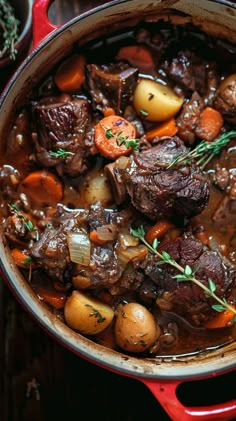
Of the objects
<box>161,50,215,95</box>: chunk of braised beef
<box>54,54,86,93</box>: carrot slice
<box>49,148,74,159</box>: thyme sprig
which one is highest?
<box>54,54,86,93</box>: carrot slice

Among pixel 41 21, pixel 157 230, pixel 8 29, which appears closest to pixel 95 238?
pixel 157 230

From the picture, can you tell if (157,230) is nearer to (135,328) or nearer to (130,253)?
(130,253)

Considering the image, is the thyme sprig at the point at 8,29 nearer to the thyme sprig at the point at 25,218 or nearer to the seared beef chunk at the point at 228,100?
the thyme sprig at the point at 25,218

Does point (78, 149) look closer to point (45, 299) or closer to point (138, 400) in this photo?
point (45, 299)

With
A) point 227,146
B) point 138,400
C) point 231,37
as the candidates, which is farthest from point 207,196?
point 138,400

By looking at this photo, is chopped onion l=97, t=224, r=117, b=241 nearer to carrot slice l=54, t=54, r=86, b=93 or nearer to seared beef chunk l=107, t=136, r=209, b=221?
seared beef chunk l=107, t=136, r=209, b=221

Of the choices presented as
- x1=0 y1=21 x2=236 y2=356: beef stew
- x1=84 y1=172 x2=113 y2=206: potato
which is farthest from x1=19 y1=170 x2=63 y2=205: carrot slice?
x1=84 y1=172 x2=113 y2=206: potato
